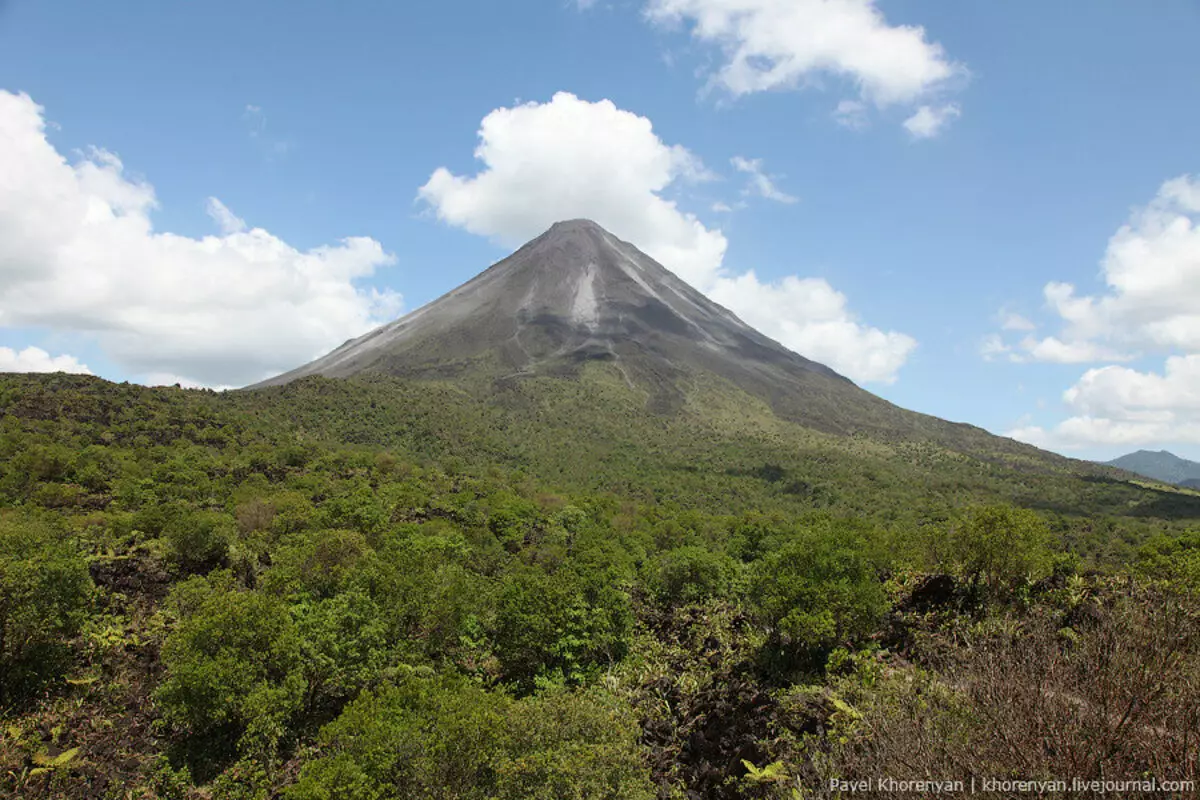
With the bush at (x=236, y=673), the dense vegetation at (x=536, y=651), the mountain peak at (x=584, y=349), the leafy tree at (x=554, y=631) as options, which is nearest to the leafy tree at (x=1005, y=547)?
the dense vegetation at (x=536, y=651)

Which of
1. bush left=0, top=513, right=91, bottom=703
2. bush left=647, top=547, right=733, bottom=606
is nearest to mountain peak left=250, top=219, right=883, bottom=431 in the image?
bush left=647, top=547, right=733, bottom=606

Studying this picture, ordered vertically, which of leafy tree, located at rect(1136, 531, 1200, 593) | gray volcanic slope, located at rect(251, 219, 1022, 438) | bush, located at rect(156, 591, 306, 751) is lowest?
bush, located at rect(156, 591, 306, 751)

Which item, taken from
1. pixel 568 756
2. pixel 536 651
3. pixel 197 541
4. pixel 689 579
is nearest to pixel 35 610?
pixel 197 541

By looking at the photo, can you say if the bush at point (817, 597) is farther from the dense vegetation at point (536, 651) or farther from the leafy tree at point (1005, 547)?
the leafy tree at point (1005, 547)

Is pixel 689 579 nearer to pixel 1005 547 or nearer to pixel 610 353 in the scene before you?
pixel 1005 547

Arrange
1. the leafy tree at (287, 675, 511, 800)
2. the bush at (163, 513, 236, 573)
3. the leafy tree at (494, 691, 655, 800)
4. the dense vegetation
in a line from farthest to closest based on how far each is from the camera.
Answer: the bush at (163, 513, 236, 573) → the leafy tree at (287, 675, 511, 800) → the leafy tree at (494, 691, 655, 800) → the dense vegetation

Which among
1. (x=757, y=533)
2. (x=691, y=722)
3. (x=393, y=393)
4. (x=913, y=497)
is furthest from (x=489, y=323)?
(x=691, y=722)

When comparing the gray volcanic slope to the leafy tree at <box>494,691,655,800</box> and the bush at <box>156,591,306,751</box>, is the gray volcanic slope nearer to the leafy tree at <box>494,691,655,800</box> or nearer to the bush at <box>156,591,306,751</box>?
the bush at <box>156,591,306,751</box>
